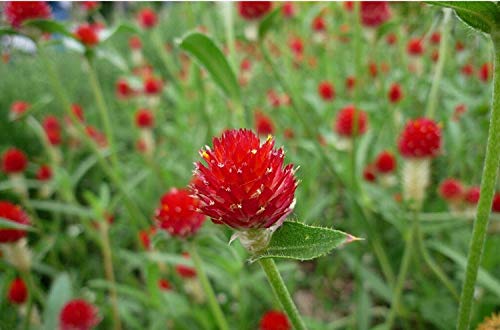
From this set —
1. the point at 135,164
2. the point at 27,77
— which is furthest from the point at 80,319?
the point at 27,77

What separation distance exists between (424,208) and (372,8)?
706 millimetres

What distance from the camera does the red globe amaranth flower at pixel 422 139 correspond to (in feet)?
3.99

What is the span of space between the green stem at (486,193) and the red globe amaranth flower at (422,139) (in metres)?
0.60

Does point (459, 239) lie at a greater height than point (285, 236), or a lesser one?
greater

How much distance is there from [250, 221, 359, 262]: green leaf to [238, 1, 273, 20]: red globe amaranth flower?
97 centimetres

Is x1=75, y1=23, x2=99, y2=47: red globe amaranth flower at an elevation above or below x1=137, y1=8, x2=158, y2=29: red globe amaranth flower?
below

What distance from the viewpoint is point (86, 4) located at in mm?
1995

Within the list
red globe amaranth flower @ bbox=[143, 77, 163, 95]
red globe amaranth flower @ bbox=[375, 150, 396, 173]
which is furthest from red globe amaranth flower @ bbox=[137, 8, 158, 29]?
red globe amaranth flower @ bbox=[375, 150, 396, 173]

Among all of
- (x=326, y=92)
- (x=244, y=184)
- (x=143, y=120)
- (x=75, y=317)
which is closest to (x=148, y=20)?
(x=143, y=120)

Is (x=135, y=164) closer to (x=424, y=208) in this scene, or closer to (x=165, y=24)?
(x=424, y=208)

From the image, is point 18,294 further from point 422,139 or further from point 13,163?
point 422,139

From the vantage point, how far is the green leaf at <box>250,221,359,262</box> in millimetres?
536

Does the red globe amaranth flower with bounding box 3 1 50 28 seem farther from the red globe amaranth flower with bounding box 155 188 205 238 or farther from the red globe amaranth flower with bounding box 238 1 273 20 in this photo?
the red globe amaranth flower with bounding box 155 188 205 238

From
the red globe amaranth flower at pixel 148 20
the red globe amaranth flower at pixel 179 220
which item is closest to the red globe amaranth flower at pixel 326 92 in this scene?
the red globe amaranth flower at pixel 148 20
